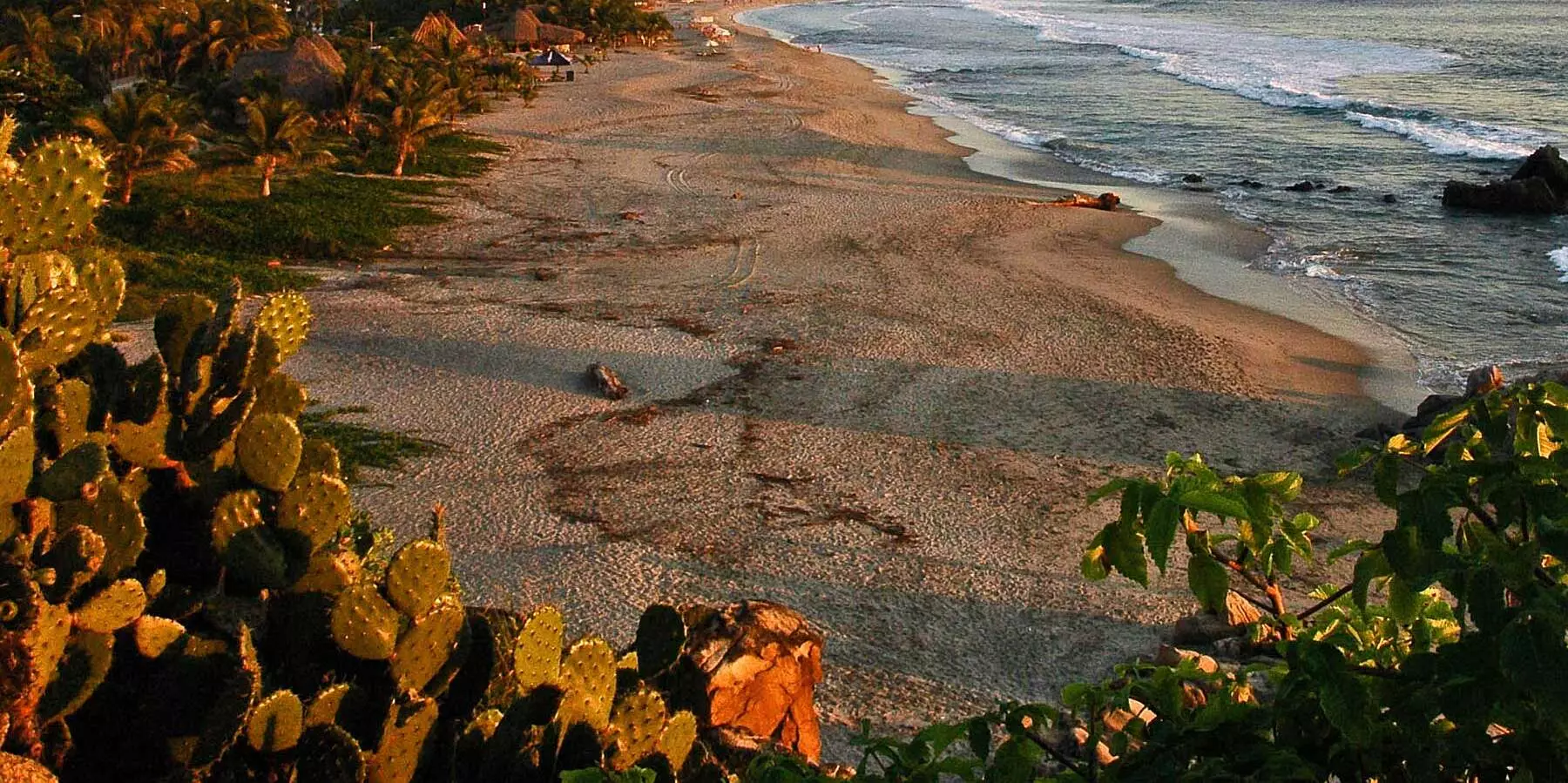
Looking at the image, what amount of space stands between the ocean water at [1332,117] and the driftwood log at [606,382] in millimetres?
10454

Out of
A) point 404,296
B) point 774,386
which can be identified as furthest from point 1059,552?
point 404,296

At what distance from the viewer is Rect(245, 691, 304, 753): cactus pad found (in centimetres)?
422

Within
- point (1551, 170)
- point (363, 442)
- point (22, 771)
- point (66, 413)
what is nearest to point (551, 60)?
point (1551, 170)

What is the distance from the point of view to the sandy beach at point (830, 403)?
31.8 feet

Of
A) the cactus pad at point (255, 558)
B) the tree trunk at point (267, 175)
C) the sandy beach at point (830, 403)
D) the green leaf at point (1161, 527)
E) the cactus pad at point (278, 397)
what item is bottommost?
the sandy beach at point (830, 403)

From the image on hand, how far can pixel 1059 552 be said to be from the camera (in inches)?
422

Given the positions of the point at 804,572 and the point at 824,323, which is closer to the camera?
the point at 804,572

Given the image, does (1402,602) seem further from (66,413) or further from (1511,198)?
(1511,198)

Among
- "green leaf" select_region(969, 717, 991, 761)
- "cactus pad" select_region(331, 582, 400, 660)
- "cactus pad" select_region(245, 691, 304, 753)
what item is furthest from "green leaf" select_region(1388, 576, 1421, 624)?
"cactus pad" select_region(245, 691, 304, 753)

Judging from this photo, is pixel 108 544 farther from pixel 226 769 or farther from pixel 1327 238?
pixel 1327 238

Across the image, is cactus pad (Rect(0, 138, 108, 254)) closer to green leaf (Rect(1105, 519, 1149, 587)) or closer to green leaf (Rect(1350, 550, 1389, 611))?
green leaf (Rect(1105, 519, 1149, 587))

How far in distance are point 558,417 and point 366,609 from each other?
8759mm

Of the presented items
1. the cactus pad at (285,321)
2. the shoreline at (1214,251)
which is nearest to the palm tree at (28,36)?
the shoreline at (1214,251)

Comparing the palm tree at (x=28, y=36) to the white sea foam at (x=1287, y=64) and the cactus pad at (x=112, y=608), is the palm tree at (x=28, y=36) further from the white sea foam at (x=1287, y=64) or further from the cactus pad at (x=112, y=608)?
the white sea foam at (x=1287, y=64)
